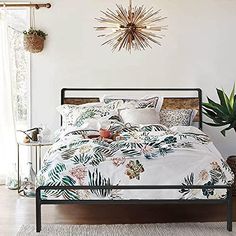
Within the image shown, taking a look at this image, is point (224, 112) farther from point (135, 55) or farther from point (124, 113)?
point (135, 55)

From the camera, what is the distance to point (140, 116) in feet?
17.8

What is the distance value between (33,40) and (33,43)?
0.12 ft

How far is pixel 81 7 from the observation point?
597 centimetres

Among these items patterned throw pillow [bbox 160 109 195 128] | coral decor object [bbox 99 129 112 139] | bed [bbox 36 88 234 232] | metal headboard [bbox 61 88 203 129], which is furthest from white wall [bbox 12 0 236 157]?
bed [bbox 36 88 234 232]

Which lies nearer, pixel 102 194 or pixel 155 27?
pixel 102 194

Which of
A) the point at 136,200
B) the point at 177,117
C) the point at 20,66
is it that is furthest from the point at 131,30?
the point at 136,200

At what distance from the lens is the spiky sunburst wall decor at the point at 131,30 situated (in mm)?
5812

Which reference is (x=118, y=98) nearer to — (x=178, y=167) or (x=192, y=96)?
(x=192, y=96)

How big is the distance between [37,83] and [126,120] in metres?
1.31

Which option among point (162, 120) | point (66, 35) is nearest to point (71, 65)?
point (66, 35)

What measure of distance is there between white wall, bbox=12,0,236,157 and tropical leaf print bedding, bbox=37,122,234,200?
191 centimetres

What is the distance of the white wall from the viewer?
5984mm

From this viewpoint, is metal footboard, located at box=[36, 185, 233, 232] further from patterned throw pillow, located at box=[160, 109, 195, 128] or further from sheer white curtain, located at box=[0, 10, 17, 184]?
sheer white curtain, located at box=[0, 10, 17, 184]

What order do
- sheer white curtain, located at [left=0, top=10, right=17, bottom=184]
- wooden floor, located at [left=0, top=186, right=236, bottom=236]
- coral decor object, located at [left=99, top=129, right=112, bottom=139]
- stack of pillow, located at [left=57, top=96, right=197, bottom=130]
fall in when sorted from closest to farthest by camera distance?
wooden floor, located at [left=0, top=186, right=236, bottom=236], coral decor object, located at [left=99, top=129, right=112, bottom=139], stack of pillow, located at [left=57, top=96, right=197, bottom=130], sheer white curtain, located at [left=0, top=10, right=17, bottom=184]
